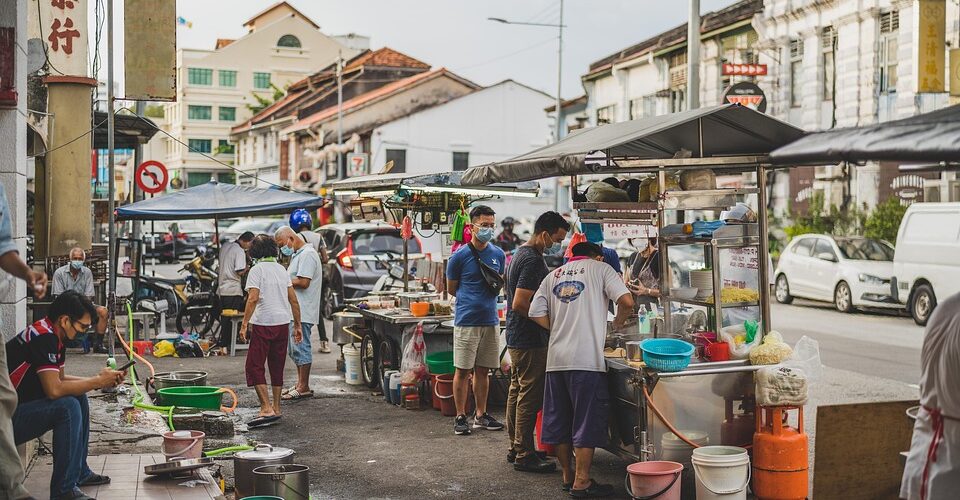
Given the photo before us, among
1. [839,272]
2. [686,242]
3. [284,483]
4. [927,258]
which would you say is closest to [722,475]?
[686,242]

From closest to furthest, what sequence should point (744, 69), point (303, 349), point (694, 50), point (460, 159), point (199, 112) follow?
1. point (303, 349)
2. point (694, 50)
3. point (744, 69)
4. point (460, 159)
5. point (199, 112)

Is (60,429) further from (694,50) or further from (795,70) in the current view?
(795,70)

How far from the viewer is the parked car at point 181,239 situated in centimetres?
4100

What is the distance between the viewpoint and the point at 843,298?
22.1m

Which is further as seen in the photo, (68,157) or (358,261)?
(358,261)

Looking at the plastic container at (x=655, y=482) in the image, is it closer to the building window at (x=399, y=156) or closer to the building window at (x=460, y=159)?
the building window at (x=399, y=156)

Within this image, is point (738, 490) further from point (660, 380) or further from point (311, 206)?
point (311, 206)

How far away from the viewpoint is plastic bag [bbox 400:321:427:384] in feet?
38.2

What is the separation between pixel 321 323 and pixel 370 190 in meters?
3.08

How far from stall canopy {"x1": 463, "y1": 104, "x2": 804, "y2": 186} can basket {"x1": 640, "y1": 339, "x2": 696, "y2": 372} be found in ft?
5.10

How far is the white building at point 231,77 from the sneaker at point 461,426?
237 ft

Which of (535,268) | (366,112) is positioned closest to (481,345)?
(535,268)

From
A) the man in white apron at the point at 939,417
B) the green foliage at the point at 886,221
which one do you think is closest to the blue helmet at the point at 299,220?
the man in white apron at the point at 939,417

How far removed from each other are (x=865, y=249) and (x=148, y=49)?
1614cm
